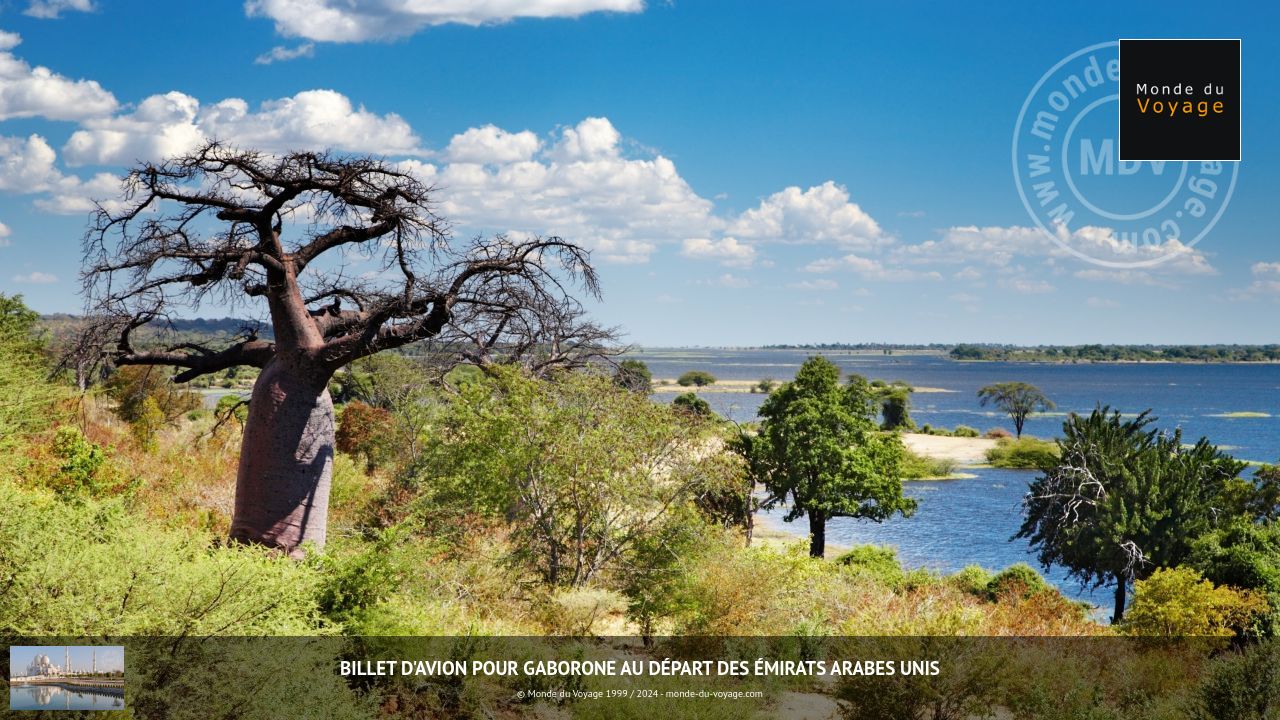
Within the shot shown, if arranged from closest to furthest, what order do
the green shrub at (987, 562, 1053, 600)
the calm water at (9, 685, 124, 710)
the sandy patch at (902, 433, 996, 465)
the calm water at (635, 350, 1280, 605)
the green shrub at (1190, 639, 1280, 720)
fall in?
the calm water at (9, 685, 124, 710)
the green shrub at (1190, 639, 1280, 720)
the green shrub at (987, 562, 1053, 600)
the calm water at (635, 350, 1280, 605)
the sandy patch at (902, 433, 996, 465)

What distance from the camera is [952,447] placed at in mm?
72500

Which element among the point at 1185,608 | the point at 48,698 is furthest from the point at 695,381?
the point at 48,698

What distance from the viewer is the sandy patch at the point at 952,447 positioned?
220ft

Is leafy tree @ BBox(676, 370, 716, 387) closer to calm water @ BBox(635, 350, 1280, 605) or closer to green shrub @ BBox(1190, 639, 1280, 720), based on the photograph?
calm water @ BBox(635, 350, 1280, 605)

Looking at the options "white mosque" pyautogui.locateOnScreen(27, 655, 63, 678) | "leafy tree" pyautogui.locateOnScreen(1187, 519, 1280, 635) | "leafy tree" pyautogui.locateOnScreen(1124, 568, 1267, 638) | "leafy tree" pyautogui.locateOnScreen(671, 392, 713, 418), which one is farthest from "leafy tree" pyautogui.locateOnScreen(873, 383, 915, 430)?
"white mosque" pyautogui.locateOnScreen(27, 655, 63, 678)

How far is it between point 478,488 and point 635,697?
5865 mm

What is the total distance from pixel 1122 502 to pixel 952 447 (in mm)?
48972

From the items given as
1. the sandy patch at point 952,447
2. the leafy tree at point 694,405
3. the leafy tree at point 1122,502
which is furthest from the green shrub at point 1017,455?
the leafy tree at point 1122,502

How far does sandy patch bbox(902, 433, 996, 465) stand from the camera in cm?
6700

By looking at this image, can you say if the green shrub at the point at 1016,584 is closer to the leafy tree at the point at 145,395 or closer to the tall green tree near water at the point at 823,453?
the tall green tree near water at the point at 823,453

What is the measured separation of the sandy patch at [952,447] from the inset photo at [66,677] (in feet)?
209

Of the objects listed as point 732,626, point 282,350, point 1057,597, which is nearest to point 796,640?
point 732,626

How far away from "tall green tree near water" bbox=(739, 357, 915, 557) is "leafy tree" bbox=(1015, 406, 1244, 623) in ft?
15.4

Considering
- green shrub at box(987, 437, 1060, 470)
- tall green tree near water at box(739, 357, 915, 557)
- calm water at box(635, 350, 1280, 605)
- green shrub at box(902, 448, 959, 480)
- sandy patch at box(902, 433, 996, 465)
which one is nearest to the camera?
tall green tree near water at box(739, 357, 915, 557)
